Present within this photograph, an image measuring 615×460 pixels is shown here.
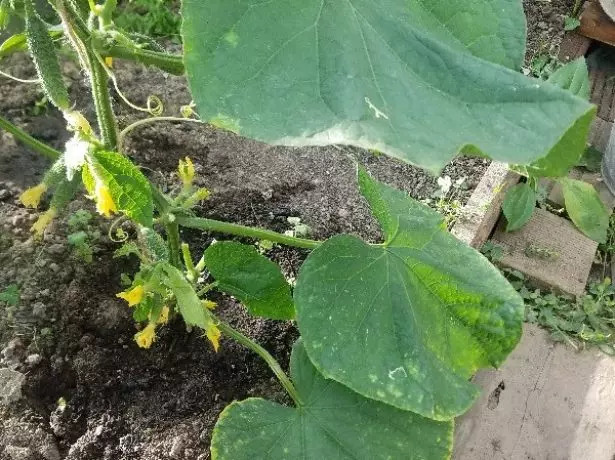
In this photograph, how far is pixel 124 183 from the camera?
1.09m

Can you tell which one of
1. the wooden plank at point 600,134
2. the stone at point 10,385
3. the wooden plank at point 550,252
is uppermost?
the wooden plank at point 600,134

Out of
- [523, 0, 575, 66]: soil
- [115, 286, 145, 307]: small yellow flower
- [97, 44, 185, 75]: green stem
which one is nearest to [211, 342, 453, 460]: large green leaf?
[115, 286, 145, 307]: small yellow flower

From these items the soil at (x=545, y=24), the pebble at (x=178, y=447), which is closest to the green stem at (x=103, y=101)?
the pebble at (x=178, y=447)

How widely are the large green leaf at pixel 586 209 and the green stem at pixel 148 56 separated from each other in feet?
5.15

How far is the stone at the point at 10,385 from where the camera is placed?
146 cm

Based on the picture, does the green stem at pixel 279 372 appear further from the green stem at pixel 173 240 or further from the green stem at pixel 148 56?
the green stem at pixel 148 56

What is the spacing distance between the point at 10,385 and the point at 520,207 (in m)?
1.51

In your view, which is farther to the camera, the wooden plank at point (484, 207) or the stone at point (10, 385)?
the wooden plank at point (484, 207)

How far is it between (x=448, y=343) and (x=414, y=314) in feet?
0.30

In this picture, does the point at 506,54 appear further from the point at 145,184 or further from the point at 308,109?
the point at 145,184

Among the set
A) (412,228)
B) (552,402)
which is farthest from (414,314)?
(552,402)

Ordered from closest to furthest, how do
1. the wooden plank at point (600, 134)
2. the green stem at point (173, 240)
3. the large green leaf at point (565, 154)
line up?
1. the large green leaf at point (565, 154)
2. the green stem at point (173, 240)
3. the wooden plank at point (600, 134)

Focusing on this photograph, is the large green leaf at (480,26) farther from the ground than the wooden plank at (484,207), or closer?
farther from the ground

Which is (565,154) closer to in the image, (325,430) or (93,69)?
(325,430)
